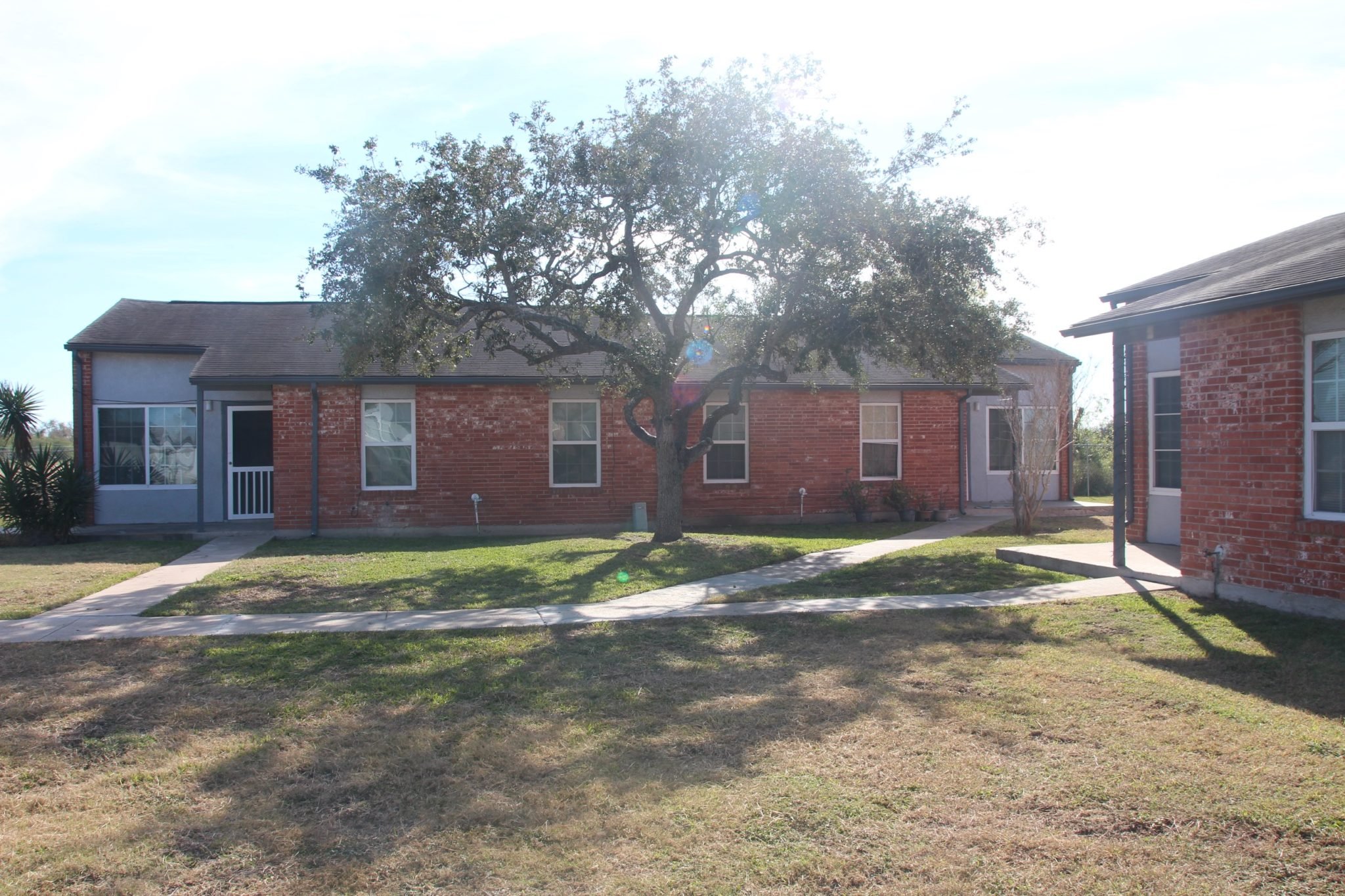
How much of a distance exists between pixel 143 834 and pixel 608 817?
1991 millimetres

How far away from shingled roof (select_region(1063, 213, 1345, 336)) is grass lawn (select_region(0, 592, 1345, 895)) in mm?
2650

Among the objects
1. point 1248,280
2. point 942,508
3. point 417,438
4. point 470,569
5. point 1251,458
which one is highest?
point 1248,280

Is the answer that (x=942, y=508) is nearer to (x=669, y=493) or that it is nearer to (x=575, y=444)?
(x=669, y=493)

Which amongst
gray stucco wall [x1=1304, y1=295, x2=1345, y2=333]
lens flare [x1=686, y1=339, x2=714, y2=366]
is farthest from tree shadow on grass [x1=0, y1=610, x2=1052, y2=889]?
lens flare [x1=686, y1=339, x2=714, y2=366]

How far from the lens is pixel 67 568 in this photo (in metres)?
12.5

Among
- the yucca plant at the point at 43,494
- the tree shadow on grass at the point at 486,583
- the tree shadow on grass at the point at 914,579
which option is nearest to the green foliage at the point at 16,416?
the yucca plant at the point at 43,494

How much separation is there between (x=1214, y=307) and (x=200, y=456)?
15.8 metres

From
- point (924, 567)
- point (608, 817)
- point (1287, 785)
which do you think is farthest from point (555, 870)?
point (924, 567)

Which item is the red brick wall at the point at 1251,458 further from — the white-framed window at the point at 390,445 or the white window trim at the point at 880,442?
the white-framed window at the point at 390,445

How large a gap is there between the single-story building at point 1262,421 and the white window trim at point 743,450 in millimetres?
8359

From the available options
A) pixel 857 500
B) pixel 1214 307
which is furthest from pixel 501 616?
pixel 857 500

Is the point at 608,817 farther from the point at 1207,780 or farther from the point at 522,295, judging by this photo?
the point at 522,295

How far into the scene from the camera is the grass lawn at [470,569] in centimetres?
977

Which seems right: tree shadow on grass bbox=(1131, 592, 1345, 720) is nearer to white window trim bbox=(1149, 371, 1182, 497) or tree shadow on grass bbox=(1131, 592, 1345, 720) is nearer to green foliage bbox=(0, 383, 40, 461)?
white window trim bbox=(1149, 371, 1182, 497)
